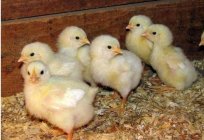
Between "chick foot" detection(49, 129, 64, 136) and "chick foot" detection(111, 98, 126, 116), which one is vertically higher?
"chick foot" detection(111, 98, 126, 116)

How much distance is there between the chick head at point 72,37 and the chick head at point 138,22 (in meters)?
0.44

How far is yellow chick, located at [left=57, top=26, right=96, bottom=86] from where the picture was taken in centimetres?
362

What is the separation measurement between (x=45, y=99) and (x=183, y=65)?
48.4 inches

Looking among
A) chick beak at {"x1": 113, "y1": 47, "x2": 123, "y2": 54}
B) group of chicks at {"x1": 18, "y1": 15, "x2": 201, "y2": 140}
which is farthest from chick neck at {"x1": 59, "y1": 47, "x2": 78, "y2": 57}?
chick beak at {"x1": 113, "y1": 47, "x2": 123, "y2": 54}

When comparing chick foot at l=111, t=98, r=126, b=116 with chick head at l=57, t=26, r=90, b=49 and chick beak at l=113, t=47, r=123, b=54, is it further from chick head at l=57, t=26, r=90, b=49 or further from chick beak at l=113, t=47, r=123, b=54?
chick head at l=57, t=26, r=90, b=49

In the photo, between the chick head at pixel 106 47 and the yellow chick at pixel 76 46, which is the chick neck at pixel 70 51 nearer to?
the yellow chick at pixel 76 46

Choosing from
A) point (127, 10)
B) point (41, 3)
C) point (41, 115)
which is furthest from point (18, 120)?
point (127, 10)

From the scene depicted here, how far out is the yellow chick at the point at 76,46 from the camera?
3625mm

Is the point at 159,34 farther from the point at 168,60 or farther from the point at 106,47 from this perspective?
the point at 106,47

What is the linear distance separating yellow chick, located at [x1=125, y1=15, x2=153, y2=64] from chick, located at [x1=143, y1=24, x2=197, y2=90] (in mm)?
81

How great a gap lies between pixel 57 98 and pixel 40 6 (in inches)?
37.0

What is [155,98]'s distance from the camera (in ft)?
12.6

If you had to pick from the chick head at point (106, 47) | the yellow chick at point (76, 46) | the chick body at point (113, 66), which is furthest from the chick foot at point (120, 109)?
the chick head at point (106, 47)

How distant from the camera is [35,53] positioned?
3441mm
